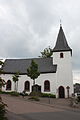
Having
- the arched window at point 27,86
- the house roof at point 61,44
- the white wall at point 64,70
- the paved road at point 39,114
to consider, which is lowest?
the paved road at point 39,114

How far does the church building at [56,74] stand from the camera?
3966cm

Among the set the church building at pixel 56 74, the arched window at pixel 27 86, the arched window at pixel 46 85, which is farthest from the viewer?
the arched window at pixel 27 86

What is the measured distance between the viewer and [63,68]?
1597 inches

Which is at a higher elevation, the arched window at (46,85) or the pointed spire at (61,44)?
the pointed spire at (61,44)

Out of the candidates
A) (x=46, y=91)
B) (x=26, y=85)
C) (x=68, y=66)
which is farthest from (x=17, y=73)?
(x=68, y=66)

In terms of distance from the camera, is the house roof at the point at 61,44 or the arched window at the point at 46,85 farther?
the house roof at the point at 61,44

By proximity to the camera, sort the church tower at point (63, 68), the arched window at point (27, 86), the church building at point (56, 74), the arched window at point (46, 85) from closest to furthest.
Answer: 1. the church tower at point (63, 68)
2. the church building at point (56, 74)
3. the arched window at point (46, 85)
4. the arched window at point (27, 86)

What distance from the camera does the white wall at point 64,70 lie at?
39750 mm

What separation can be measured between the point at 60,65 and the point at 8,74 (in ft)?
39.1

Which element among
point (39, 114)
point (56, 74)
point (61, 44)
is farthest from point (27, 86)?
point (39, 114)

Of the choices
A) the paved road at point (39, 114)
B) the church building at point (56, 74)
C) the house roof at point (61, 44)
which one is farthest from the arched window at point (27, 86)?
the paved road at point (39, 114)

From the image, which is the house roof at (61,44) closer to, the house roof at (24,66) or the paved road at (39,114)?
the house roof at (24,66)

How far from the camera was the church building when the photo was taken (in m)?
39.7

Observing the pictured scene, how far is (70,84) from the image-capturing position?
130 ft
